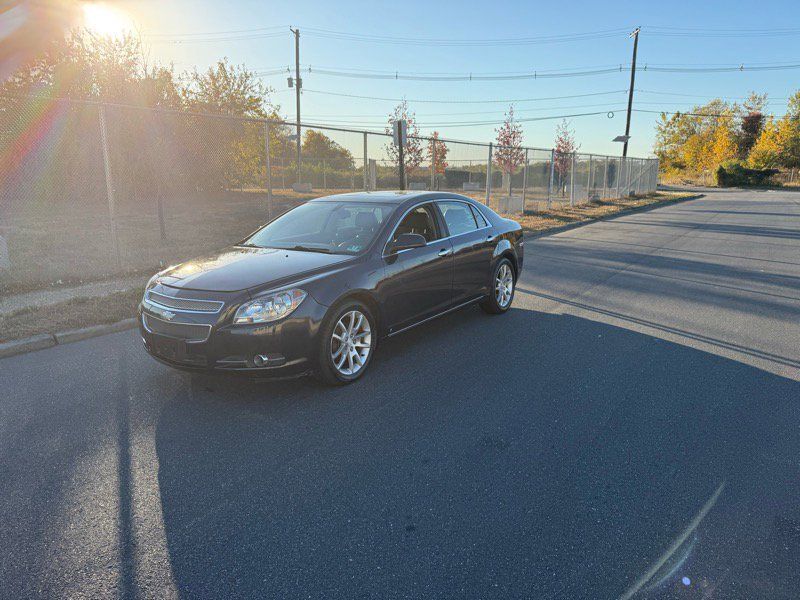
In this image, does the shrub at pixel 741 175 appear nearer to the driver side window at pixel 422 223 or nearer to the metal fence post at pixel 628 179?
the metal fence post at pixel 628 179

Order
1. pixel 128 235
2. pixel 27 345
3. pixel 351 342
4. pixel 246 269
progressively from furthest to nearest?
pixel 128 235, pixel 27 345, pixel 351 342, pixel 246 269

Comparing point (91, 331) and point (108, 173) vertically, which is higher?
point (108, 173)

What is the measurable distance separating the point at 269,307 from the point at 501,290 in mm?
3512

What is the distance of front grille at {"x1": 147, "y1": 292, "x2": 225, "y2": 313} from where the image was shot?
12.6 ft

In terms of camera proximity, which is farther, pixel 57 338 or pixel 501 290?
pixel 501 290

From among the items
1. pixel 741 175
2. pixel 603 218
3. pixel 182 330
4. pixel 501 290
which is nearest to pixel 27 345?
pixel 182 330

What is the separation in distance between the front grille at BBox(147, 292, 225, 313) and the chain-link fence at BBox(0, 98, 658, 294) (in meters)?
4.80

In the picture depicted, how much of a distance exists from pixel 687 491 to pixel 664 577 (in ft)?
2.56

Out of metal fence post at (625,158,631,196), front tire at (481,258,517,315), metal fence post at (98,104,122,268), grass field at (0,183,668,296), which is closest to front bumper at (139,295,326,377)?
front tire at (481,258,517,315)

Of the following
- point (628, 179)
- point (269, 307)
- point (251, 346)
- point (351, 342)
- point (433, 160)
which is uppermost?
point (433, 160)

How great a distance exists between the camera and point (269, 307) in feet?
12.7

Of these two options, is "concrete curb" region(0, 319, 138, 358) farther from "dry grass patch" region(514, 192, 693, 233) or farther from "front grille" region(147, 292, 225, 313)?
"dry grass patch" region(514, 192, 693, 233)

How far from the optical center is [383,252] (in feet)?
15.6

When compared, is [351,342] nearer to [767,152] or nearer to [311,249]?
[311,249]
